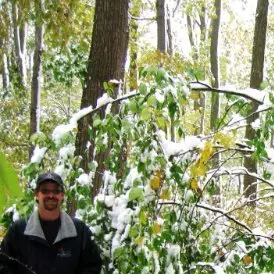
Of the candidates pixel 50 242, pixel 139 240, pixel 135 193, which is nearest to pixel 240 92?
pixel 135 193

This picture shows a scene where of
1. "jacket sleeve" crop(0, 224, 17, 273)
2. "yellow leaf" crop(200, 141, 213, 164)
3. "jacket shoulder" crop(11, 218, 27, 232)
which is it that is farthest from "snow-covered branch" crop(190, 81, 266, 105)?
"jacket sleeve" crop(0, 224, 17, 273)

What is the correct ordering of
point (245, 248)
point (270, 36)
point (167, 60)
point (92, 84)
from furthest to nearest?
point (270, 36) < point (167, 60) < point (92, 84) < point (245, 248)

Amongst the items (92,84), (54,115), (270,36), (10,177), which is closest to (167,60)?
(92,84)

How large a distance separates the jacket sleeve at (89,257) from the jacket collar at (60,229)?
12 centimetres

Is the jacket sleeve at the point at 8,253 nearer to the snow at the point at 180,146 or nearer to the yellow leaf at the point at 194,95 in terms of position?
the snow at the point at 180,146

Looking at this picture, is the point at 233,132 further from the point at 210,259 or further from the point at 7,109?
the point at 7,109

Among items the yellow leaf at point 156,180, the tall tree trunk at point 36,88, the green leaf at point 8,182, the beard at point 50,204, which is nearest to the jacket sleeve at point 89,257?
the beard at point 50,204

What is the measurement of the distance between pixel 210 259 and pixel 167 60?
5.82 metres

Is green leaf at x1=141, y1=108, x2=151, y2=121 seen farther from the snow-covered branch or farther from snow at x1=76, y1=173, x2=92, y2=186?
snow at x1=76, y1=173, x2=92, y2=186

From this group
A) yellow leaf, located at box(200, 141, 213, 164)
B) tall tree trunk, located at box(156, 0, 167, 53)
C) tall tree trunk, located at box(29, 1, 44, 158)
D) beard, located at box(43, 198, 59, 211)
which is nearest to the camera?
yellow leaf, located at box(200, 141, 213, 164)

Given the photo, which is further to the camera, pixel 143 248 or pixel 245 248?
pixel 245 248

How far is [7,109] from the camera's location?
1323cm

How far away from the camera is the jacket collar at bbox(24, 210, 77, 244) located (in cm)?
291

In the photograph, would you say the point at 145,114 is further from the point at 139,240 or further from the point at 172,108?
the point at 139,240
